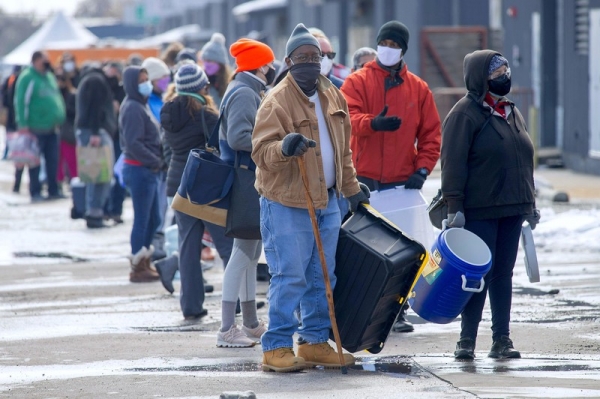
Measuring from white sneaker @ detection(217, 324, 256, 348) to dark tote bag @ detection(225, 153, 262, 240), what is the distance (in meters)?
0.65

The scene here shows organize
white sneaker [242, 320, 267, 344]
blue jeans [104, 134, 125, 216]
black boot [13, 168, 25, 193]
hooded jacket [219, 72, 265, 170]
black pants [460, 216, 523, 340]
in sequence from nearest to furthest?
1. black pants [460, 216, 523, 340]
2. hooded jacket [219, 72, 265, 170]
3. white sneaker [242, 320, 267, 344]
4. blue jeans [104, 134, 125, 216]
5. black boot [13, 168, 25, 193]

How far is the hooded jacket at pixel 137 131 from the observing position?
10.8 metres

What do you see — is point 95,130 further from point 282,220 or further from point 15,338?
point 282,220

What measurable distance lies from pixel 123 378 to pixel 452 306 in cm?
192

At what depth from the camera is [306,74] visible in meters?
6.82

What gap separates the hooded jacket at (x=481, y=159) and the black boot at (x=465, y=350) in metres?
0.73

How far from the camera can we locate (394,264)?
22.1ft

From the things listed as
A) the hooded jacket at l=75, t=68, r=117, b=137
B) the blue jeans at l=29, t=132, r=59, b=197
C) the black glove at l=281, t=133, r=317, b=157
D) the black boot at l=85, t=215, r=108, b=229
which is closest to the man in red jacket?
the black glove at l=281, t=133, r=317, b=157

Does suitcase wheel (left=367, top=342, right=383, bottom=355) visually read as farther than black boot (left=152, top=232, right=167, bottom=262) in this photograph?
No

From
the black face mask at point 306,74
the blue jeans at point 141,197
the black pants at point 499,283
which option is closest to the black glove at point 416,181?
the black pants at point 499,283

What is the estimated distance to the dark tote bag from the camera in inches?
299

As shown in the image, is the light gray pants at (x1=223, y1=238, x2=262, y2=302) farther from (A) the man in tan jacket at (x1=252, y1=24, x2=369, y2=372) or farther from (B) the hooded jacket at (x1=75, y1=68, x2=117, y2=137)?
(B) the hooded jacket at (x1=75, y1=68, x2=117, y2=137)

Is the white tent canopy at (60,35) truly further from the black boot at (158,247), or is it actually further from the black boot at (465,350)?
the black boot at (465,350)

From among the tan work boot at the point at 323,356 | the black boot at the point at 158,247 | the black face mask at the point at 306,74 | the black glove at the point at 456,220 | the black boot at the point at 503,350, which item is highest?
the black face mask at the point at 306,74
